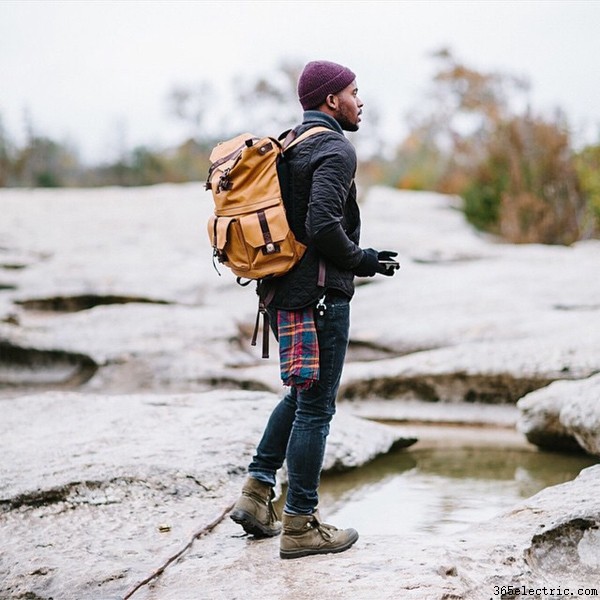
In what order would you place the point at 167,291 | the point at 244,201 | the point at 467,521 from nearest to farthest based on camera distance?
the point at 244,201, the point at 467,521, the point at 167,291

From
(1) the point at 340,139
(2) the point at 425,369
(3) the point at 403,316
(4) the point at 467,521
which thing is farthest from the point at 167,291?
(1) the point at 340,139

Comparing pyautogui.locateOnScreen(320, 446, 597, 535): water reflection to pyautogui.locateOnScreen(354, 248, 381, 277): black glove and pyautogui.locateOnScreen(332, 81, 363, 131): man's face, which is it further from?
pyautogui.locateOnScreen(332, 81, 363, 131): man's face

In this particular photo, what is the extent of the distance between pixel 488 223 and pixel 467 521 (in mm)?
9970

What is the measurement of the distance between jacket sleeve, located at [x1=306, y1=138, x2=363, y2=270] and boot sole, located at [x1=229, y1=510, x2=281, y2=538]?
0.96 m

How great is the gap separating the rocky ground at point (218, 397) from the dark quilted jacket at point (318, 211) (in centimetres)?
85

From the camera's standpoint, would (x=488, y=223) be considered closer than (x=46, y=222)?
No

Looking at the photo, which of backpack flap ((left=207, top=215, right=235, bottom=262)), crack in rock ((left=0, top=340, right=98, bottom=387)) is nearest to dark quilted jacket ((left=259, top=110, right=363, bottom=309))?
backpack flap ((left=207, top=215, right=235, bottom=262))

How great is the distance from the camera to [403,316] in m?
7.34

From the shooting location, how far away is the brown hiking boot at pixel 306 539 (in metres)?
2.76

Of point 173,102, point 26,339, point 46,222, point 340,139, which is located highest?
point 173,102

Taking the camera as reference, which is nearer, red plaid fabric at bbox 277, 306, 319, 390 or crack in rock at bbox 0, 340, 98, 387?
red plaid fabric at bbox 277, 306, 319, 390

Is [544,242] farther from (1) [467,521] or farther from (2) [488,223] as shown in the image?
(1) [467,521]

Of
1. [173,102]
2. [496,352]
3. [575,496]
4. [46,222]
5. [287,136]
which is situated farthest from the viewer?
[173,102]

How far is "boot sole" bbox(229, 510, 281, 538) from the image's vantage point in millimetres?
2961
